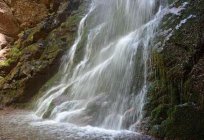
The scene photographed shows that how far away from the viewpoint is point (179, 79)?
24.2 feet

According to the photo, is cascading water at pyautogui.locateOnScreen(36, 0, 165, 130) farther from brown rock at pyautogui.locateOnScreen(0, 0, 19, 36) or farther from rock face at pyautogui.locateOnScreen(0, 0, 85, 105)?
brown rock at pyautogui.locateOnScreen(0, 0, 19, 36)

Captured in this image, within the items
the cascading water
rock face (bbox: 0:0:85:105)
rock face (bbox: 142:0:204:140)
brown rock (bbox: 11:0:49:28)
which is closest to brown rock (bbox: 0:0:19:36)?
brown rock (bbox: 11:0:49:28)

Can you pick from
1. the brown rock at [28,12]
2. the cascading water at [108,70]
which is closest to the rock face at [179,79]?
the cascading water at [108,70]

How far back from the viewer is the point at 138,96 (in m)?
8.10

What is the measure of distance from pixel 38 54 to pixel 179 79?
7.45 meters

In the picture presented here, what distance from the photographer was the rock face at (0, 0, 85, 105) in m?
12.3

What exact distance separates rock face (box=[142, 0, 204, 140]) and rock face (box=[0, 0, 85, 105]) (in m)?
5.51

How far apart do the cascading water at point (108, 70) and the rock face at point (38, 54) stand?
26.7 inches

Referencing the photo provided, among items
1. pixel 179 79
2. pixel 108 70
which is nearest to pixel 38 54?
pixel 108 70

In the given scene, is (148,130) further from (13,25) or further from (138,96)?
(13,25)

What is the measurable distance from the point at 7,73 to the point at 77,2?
4.62m

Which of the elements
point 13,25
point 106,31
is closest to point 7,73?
point 13,25

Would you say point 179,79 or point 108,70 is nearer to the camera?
point 179,79

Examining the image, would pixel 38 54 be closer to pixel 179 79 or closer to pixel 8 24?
pixel 8 24
